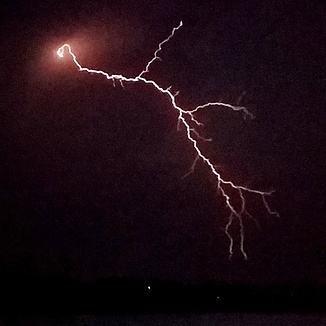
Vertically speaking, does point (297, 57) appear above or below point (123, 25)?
below

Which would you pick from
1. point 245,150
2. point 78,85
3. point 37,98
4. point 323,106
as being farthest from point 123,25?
point 323,106

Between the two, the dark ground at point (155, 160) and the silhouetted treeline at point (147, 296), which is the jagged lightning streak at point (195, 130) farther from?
the silhouetted treeline at point (147, 296)

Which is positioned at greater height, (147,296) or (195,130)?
(195,130)

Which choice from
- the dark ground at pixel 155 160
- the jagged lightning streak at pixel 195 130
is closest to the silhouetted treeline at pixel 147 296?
the dark ground at pixel 155 160

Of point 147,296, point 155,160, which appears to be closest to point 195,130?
point 155,160

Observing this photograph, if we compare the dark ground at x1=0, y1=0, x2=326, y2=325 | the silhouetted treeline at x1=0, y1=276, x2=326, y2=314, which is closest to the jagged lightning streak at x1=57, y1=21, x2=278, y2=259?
the dark ground at x1=0, y1=0, x2=326, y2=325

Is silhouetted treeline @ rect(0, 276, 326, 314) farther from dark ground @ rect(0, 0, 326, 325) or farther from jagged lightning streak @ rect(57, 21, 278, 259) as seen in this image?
jagged lightning streak @ rect(57, 21, 278, 259)

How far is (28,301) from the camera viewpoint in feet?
6.62

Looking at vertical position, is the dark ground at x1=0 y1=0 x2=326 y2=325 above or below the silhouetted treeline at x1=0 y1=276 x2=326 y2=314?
above

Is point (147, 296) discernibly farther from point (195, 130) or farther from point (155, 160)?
point (195, 130)

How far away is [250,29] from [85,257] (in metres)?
1.00

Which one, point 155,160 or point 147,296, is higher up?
point 155,160

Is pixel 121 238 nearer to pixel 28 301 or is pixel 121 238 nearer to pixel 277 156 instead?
pixel 28 301

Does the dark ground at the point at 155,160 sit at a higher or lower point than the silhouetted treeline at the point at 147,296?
higher
